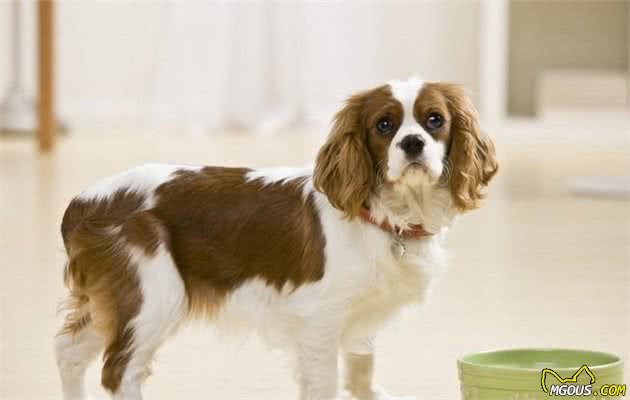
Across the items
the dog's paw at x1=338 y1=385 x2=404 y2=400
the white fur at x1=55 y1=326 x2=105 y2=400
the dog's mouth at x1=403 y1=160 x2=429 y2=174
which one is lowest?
the dog's paw at x1=338 y1=385 x2=404 y2=400

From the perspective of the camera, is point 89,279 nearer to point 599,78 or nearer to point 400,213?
point 400,213

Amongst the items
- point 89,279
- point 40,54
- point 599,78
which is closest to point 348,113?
point 89,279

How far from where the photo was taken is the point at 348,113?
62.7 inches

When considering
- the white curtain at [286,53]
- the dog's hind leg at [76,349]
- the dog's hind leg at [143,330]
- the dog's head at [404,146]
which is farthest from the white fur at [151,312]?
the white curtain at [286,53]

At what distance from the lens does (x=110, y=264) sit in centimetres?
159

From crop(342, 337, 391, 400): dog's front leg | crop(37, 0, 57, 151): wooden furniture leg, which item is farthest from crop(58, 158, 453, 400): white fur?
crop(37, 0, 57, 151): wooden furniture leg

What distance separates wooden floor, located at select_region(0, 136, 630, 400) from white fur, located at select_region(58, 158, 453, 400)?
0.08 m

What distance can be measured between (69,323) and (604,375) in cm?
68

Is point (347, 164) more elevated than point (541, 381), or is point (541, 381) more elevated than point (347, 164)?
point (347, 164)

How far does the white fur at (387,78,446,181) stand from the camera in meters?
1.52

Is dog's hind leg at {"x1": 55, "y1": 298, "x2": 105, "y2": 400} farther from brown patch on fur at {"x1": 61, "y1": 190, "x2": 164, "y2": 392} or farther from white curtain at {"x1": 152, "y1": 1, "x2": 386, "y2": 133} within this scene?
white curtain at {"x1": 152, "y1": 1, "x2": 386, "y2": 133}

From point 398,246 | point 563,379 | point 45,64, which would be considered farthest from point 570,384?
point 45,64

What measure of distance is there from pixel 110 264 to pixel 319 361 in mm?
277

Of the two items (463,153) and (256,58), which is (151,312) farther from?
(256,58)
